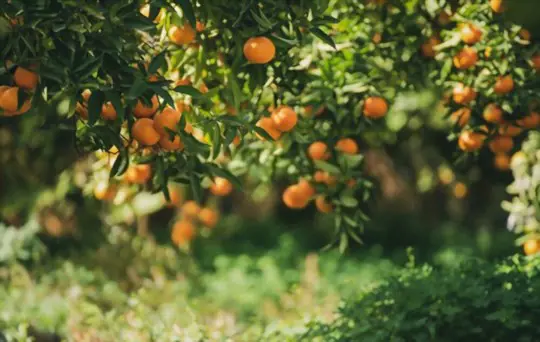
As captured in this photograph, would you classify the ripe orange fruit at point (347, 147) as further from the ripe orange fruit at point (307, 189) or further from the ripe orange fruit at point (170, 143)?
the ripe orange fruit at point (170, 143)

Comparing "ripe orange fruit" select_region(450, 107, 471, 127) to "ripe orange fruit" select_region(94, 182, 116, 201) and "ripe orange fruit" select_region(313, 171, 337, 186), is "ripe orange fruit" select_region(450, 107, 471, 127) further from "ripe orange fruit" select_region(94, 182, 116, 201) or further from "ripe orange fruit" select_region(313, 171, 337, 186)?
"ripe orange fruit" select_region(94, 182, 116, 201)

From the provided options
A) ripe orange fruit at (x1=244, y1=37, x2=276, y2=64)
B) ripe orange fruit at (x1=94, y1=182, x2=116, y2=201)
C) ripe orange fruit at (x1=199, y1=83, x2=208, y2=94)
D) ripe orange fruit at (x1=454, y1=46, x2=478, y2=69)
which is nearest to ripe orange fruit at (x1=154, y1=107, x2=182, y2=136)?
ripe orange fruit at (x1=244, y1=37, x2=276, y2=64)

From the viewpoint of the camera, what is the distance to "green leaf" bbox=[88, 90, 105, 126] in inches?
109

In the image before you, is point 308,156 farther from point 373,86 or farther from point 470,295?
point 470,295

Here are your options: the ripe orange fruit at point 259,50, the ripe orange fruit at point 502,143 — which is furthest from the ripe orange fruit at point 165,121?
the ripe orange fruit at point 502,143

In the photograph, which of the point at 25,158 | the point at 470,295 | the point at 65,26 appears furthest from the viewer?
the point at 25,158

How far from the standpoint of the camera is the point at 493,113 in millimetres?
3963

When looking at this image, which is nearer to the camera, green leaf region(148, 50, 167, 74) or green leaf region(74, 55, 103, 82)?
green leaf region(74, 55, 103, 82)

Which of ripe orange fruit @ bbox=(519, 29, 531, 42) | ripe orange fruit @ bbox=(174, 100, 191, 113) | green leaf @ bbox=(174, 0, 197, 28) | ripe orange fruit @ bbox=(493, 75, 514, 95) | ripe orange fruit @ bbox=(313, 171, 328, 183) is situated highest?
green leaf @ bbox=(174, 0, 197, 28)

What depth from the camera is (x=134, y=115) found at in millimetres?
2951

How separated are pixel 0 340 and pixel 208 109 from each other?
188 centimetres

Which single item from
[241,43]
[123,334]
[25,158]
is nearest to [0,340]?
[123,334]

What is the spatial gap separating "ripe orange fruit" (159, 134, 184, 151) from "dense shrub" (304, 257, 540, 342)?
1169mm

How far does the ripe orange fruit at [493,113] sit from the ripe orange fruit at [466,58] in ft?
0.76
